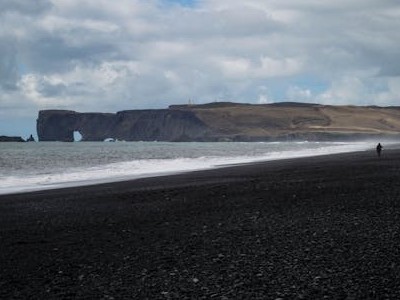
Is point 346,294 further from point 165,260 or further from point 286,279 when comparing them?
point 165,260

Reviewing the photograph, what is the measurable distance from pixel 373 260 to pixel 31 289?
507cm

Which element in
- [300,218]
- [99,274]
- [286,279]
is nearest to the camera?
[286,279]

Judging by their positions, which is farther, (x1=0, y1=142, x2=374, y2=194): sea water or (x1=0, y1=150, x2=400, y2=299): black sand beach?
(x1=0, y1=142, x2=374, y2=194): sea water

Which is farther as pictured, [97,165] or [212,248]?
[97,165]

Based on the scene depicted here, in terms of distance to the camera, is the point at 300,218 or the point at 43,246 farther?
the point at 300,218

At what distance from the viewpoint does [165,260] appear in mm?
8773

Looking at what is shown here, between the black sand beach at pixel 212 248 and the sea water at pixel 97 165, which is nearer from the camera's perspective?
the black sand beach at pixel 212 248

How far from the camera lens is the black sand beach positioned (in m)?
7.00

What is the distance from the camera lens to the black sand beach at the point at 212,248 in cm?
700

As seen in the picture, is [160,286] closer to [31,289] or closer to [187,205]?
[31,289]

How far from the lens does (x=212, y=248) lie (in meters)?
9.42

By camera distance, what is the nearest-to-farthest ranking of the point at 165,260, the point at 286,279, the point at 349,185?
the point at 286,279
the point at 165,260
the point at 349,185

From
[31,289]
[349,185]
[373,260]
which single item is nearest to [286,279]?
[373,260]

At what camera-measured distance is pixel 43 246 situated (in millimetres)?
10773
